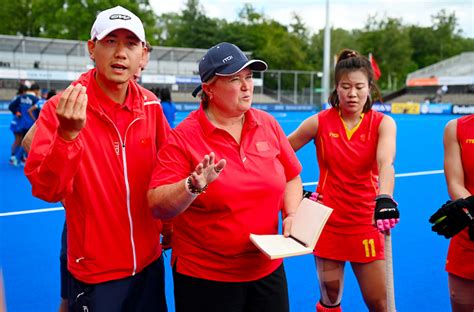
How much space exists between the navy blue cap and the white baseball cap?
1.22 ft

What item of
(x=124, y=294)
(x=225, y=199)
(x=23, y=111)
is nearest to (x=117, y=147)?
(x=225, y=199)

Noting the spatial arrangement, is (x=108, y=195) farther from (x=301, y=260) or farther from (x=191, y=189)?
(x=301, y=260)

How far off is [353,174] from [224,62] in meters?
1.55

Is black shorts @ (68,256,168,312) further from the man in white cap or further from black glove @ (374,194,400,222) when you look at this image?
black glove @ (374,194,400,222)

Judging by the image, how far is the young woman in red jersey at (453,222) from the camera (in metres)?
2.94

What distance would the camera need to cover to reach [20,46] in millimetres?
39312

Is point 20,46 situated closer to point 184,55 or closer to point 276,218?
point 184,55

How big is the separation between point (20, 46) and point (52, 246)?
124 feet

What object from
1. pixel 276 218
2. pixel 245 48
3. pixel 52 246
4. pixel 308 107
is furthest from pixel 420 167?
pixel 245 48

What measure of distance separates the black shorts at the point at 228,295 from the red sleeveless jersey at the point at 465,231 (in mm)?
1179

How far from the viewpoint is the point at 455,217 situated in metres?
2.86

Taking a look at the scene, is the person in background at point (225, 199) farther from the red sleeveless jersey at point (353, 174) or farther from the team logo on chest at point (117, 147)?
the red sleeveless jersey at point (353, 174)

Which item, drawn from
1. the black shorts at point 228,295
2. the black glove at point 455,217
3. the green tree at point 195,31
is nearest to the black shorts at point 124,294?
the black shorts at point 228,295

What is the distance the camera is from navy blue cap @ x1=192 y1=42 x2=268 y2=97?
2.51 m
